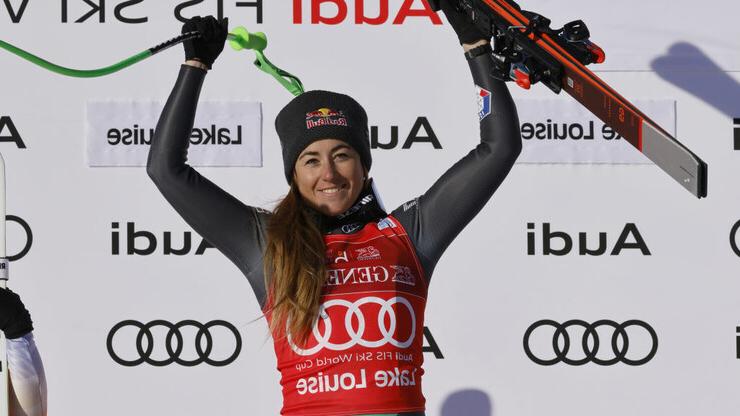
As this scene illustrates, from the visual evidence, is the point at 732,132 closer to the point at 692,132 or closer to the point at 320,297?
the point at 692,132

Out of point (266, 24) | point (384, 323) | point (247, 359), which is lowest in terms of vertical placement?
point (247, 359)

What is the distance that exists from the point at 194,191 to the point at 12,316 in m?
1.16

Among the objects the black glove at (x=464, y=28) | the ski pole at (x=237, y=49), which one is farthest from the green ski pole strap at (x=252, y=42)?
the black glove at (x=464, y=28)

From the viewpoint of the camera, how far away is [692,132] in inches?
144

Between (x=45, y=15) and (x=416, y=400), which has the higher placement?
(x=45, y=15)

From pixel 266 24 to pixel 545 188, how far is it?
100 centimetres

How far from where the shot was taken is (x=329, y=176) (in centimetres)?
230

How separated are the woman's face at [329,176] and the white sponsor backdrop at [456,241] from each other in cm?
128

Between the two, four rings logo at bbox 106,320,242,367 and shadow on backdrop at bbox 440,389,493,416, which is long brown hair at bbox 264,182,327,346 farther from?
shadow on backdrop at bbox 440,389,493,416

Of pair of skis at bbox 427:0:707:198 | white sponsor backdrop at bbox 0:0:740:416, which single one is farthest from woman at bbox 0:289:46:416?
pair of skis at bbox 427:0:707:198

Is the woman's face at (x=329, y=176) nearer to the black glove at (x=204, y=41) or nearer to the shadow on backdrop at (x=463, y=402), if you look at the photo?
the black glove at (x=204, y=41)

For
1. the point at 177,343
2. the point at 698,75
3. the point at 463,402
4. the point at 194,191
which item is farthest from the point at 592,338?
the point at 194,191

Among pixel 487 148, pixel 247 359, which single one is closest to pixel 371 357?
pixel 487 148

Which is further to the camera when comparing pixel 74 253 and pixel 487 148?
pixel 74 253
